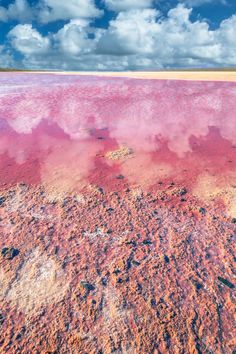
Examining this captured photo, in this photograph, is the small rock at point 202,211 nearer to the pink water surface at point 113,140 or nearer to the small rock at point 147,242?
the pink water surface at point 113,140

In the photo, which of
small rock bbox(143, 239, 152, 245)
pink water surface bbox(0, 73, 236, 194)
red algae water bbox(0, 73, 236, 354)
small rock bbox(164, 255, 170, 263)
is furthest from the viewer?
pink water surface bbox(0, 73, 236, 194)

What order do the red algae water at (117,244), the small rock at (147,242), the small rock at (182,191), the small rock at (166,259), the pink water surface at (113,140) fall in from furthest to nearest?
the pink water surface at (113,140)
the small rock at (182,191)
the small rock at (147,242)
the small rock at (166,259)
the red algae water at (117,244)

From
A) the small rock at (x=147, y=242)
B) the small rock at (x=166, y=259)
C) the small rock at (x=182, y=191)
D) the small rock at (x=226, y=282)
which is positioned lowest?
the small rock at (x=226, y=282)

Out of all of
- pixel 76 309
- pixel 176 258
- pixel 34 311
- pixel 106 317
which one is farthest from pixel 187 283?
pixel 34 311

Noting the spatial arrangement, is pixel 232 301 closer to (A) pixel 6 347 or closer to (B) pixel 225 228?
(B) pixel 225 228

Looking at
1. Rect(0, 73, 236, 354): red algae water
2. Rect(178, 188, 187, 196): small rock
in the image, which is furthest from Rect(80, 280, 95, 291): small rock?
Rect(178, 188, 187, 196): small rock

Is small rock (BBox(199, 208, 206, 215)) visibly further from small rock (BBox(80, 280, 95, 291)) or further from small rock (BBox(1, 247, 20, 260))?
small rock (BBox(1, 247, 20, 260))

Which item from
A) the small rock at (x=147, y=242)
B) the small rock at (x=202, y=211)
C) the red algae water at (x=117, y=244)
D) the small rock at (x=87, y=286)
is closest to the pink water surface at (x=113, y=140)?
the red algae water at (x=117, y=244)

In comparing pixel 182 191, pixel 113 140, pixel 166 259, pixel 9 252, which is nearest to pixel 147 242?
pixel 166 259

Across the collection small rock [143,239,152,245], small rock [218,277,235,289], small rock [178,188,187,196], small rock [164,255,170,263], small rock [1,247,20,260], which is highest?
small rock [1,247,20,260]
